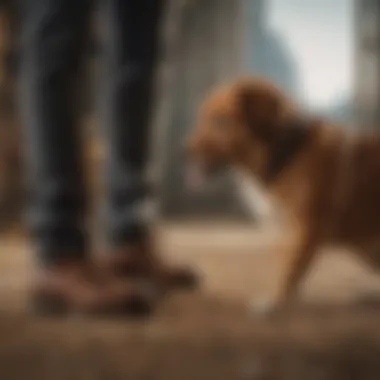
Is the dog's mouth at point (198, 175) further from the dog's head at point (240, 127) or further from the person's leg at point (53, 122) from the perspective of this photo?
the person's leg at point (53, 122)

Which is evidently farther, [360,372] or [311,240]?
[311,240]

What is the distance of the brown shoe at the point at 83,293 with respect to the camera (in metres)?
0.90

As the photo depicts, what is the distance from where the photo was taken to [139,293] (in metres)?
0.92

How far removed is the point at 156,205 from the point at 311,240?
0.49 feet

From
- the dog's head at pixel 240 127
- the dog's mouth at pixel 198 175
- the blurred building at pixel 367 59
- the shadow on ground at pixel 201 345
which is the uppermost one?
the blurred building at pixel 367 59

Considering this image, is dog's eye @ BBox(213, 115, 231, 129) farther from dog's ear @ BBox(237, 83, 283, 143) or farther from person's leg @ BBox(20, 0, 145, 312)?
person's leg @ BBox(20, 0, 145, 312)

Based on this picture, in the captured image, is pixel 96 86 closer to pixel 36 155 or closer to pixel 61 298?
pixel 36 155

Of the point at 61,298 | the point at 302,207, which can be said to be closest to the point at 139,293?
the point at 61,298

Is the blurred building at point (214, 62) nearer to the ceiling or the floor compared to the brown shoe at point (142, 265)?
nearer to the ceiling

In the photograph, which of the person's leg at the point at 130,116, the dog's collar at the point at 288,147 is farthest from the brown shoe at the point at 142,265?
the dog's collar at the point at 288,147

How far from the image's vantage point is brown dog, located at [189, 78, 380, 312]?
0.87 meters

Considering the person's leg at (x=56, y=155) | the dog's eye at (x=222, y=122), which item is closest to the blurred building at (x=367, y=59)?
the dog's eye at (x=222, y=122)

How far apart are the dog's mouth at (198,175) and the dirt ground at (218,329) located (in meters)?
0.04

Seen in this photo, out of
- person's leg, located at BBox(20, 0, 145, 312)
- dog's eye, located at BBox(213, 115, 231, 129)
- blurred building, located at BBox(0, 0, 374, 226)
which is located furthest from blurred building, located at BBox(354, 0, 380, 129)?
person's leg, located at BBox(20, 0, 145, 312)
